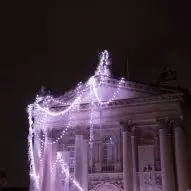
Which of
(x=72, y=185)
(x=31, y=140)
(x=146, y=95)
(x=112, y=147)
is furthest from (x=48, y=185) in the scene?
(x=146, y=95)

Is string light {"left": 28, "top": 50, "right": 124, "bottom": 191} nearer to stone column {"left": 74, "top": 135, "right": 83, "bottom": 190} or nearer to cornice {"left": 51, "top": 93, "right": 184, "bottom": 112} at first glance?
cornice {"left": 51, "top": 93, "right": 184, "bottom": 112}

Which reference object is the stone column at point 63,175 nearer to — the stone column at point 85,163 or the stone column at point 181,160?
the stone column at point 85,163

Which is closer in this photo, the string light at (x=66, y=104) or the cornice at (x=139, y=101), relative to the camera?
the cornice at (x=139, y=101)

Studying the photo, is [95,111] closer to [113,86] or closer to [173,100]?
[113,86]

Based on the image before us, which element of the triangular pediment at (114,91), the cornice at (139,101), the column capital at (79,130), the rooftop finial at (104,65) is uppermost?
the rooftop finial at (104,65)

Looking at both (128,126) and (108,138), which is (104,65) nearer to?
(128,126)

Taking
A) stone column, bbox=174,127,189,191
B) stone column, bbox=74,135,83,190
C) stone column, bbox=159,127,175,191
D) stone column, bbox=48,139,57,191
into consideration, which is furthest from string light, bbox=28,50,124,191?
stone column, bbox=174,127,189,191

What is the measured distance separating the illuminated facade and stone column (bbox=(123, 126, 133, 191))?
7cm

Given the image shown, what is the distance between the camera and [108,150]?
29.1m

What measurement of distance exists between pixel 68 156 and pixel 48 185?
2820 mm

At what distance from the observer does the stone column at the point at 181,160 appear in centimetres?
2519

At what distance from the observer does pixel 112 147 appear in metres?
29.1

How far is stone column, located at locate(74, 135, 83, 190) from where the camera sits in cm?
2844

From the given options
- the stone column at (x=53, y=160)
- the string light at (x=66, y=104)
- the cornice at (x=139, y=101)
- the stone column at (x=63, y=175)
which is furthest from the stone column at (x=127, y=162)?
the stone column at (x=53, y=160)
